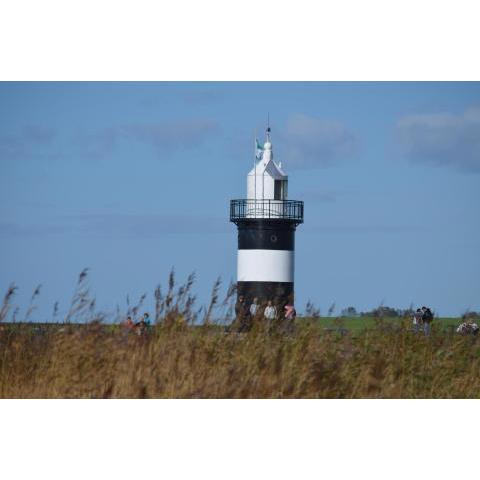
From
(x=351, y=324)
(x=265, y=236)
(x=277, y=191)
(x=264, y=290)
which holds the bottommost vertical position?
(x=351, y=324)

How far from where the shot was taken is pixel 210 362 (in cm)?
689

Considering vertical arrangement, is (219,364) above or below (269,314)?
below

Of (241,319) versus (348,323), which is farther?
(348,323)

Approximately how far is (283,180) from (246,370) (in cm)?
1728

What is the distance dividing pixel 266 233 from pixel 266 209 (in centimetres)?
96

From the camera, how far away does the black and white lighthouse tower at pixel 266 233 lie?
72.1 ft

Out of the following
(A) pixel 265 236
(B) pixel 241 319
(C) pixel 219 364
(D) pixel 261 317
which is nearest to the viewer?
(C) pixel 219 364

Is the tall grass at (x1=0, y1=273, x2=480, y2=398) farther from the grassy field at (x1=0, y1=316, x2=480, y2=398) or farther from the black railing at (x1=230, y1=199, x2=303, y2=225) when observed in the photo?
the black railing at (x1=230, y1=199, x2=303, y2=225)

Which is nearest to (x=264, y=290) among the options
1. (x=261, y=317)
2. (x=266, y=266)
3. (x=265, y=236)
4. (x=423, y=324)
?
(x=266, y=266)

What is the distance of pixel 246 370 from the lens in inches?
271

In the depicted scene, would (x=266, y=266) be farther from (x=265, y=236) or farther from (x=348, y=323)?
(x=348, y=323)

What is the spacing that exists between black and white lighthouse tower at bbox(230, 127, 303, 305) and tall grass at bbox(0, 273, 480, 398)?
543 inches
